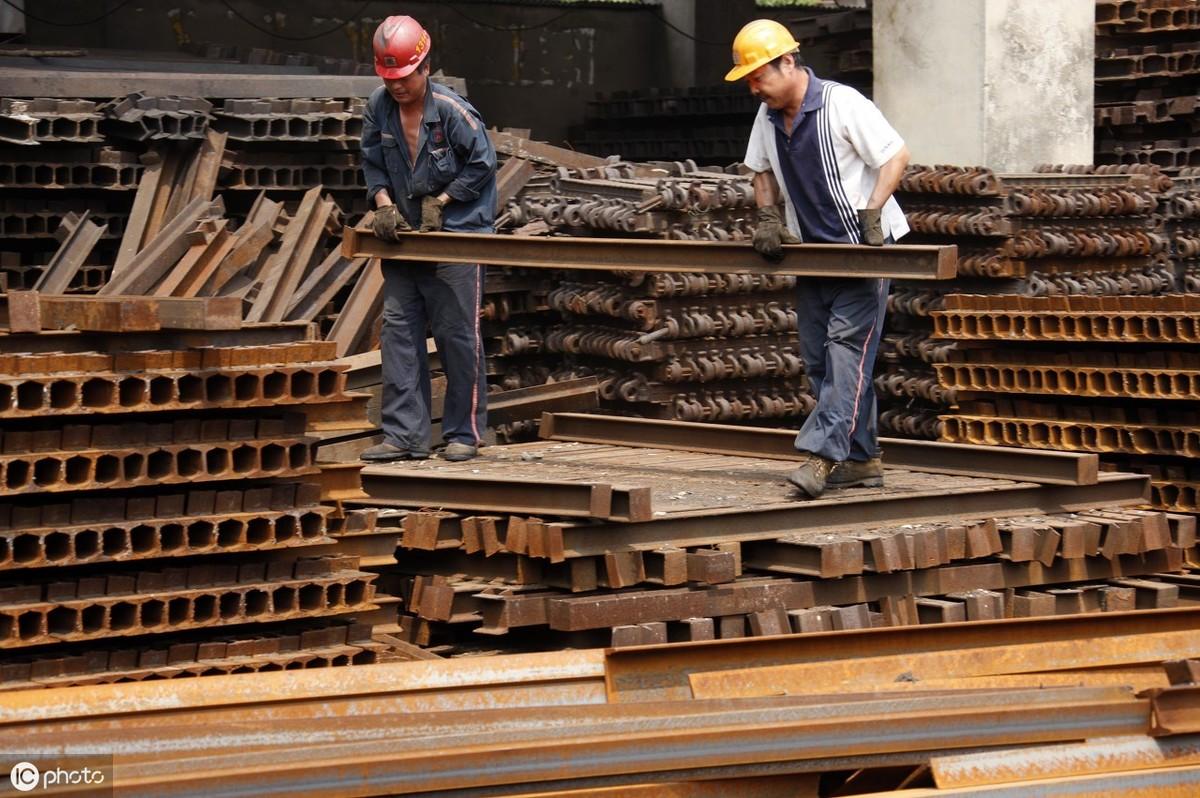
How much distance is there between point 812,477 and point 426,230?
2136 mm

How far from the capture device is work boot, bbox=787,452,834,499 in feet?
23.4

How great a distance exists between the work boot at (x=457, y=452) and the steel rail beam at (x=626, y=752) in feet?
12.4

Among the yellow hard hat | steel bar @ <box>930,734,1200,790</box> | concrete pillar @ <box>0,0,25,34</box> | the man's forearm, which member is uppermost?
concrete pillar @ <box>0,0,25,34</box>

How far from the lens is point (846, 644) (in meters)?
5.48

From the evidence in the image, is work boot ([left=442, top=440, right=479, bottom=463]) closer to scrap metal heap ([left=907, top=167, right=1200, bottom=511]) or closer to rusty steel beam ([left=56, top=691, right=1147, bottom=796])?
scrap metal heap ([left=907, top=167, right=1200, bottom=511])

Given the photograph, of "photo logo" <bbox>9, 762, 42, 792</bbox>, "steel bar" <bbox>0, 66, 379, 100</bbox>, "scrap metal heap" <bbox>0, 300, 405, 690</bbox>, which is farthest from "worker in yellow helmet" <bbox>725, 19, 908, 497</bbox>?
"steel bar" <bbox>0, 66, 379, 100</bbox>

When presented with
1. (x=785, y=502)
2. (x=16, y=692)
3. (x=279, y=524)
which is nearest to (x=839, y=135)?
(x=785, y=502)

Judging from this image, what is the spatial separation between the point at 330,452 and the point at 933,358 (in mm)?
3487

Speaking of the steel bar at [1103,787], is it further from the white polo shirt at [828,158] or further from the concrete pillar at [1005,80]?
the concrete pillar at [1005,80]

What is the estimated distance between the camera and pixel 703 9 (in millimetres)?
22703

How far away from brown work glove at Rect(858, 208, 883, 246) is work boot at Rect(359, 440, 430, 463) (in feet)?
7.49

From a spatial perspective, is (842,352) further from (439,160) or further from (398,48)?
(398,48)

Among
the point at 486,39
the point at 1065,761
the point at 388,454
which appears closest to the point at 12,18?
the point at 486,39

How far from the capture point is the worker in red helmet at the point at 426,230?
323 inches
